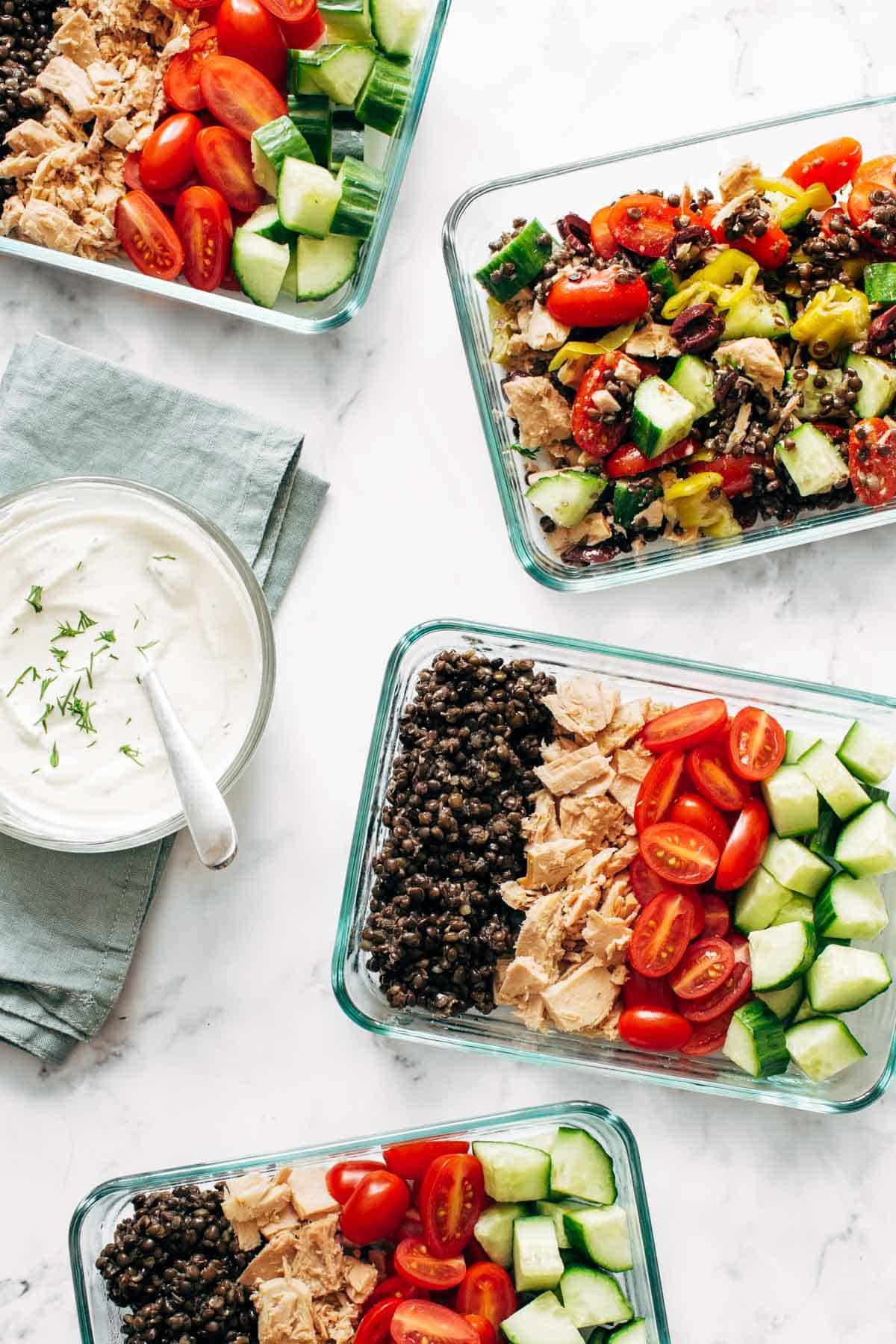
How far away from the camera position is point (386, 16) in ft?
8.14

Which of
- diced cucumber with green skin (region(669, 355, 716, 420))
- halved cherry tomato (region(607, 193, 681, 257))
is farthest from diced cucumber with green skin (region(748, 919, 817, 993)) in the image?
halved cherry tomato (region(607, 193, 681, 257))

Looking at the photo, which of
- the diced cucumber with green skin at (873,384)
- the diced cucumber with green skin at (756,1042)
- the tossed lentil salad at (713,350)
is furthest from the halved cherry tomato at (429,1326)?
the diced cucumber with green skin at (873,384)

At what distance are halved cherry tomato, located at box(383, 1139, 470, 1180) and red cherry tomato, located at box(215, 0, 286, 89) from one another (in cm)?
220

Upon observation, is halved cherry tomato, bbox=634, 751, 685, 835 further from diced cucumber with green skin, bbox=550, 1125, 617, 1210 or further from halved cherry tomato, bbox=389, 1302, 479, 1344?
halved cherry tomato, bbox=389, 1302, 479, 1344

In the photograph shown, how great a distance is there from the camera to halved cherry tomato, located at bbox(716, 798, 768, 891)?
238 cm

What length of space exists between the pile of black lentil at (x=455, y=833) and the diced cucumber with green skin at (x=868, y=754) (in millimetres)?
593

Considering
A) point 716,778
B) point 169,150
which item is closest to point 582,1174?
Answer: point 716,778

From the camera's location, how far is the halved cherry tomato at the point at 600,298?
239 cm

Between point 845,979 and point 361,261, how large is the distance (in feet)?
5.67

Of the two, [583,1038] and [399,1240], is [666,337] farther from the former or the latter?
[399,1240]

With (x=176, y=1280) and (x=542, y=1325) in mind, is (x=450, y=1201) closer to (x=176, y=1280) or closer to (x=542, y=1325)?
(x=542, y=1325)

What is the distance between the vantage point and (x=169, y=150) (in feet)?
8.20

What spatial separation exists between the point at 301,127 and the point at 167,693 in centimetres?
119

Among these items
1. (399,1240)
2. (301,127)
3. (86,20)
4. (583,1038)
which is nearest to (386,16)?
(301,127)
